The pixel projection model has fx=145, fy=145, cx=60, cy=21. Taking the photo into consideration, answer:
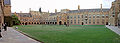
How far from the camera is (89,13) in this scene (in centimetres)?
7925

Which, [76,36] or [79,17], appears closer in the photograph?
[76,36]

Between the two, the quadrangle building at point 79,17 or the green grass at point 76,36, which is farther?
the quadrangle building at point 79,17

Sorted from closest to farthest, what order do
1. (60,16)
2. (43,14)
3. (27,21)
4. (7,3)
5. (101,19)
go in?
1. (7,3)
2. (101,19)
3. (60,16)
4. (27,21)
5. (43,14)

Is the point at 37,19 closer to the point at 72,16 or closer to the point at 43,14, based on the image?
the point at 43,14

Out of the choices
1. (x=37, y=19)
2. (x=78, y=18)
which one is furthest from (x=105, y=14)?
(x=37, y=19)

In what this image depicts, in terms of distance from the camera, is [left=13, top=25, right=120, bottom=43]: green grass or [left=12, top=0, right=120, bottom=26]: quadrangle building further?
[left=12, top=0, right=120, bottom=26]: quadrangle building

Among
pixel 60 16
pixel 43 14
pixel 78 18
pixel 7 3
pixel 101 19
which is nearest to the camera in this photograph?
pixel 7 3

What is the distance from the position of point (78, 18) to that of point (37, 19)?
1753 inches

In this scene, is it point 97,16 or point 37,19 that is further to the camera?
point 37,19

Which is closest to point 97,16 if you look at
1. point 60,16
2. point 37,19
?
point 60,16

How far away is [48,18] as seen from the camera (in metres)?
114

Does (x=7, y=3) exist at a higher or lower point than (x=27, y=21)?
higher

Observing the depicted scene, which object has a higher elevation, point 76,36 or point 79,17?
point 79,17

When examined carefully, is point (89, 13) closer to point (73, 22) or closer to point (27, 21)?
point (73, 22)
